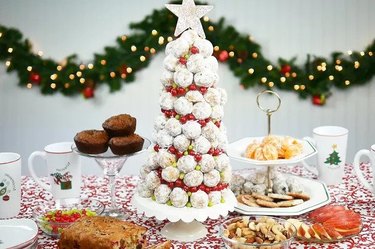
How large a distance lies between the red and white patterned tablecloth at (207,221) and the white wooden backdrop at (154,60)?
174 cm

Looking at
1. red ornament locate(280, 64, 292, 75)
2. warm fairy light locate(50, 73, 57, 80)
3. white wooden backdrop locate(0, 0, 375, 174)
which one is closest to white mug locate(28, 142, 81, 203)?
white wooden backdrop locate(0, 0, 375, 174)

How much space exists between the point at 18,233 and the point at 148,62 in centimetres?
253

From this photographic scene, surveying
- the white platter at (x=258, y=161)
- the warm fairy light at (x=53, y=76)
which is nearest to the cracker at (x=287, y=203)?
the white platter at (x=258, y=161)

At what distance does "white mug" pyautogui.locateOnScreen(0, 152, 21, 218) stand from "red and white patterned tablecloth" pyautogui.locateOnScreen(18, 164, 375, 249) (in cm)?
4

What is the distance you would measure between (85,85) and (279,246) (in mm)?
2790

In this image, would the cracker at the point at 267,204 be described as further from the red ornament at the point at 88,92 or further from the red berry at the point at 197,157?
the red ornament at the point at 88,92

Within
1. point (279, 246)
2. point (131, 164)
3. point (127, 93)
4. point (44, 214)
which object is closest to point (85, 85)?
point (127, 93)

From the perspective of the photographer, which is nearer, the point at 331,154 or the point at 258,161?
the point at 258,161

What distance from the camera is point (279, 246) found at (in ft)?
5.66

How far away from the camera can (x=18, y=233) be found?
6.05 feet

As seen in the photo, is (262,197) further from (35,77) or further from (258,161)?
(35,77)

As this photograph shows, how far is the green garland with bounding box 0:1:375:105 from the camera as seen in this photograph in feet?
13.8

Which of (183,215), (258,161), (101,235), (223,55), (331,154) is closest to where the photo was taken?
(101,235)

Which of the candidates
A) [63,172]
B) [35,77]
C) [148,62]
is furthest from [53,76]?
[63,172]
